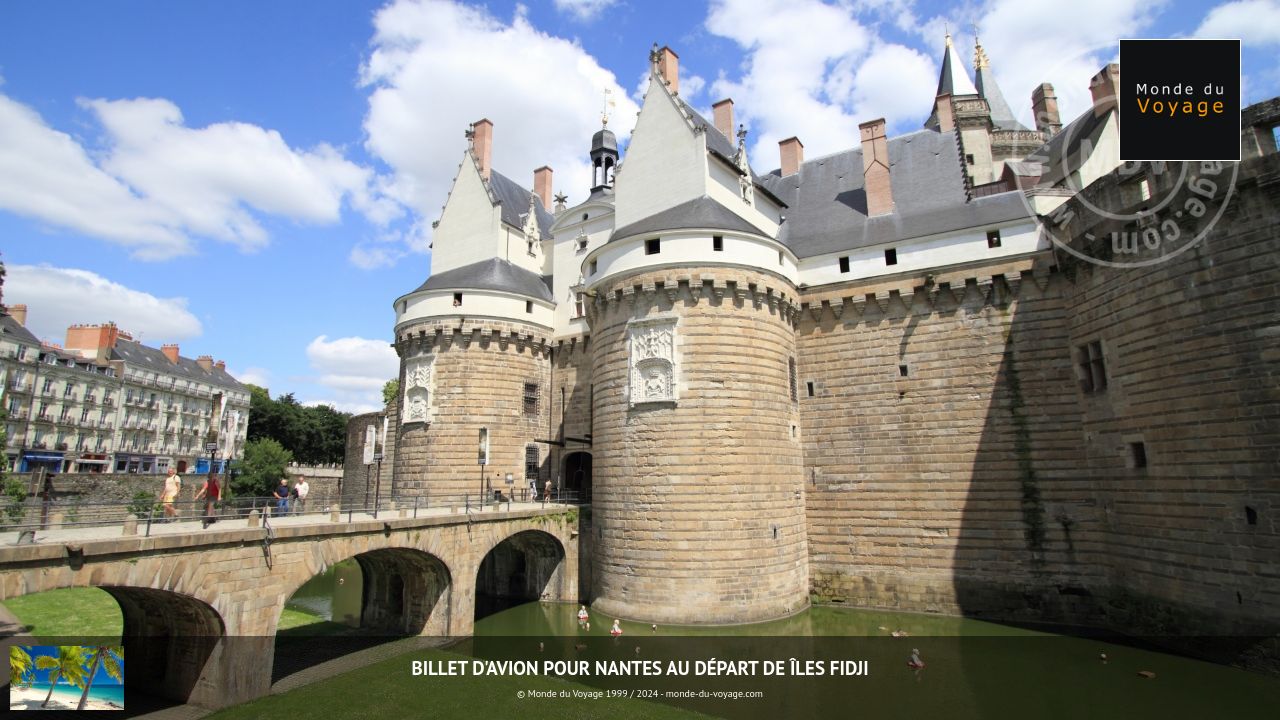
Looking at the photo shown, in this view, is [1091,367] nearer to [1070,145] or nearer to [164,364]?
[1070,145]

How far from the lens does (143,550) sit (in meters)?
9.91

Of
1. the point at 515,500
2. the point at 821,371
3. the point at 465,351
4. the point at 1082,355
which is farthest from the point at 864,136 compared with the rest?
the point at 515,500

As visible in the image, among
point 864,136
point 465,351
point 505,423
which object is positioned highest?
point 864,136

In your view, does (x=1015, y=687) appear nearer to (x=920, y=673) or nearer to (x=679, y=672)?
(x=920, y=673)

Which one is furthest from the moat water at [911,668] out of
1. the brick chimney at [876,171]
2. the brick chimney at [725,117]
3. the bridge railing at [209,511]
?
the brick chimney at [725,117]

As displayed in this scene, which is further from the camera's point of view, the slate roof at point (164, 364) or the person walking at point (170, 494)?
the slate roof at point (164, 364)

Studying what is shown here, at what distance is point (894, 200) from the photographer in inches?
898

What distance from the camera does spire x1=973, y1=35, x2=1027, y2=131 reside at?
35062 millimetres

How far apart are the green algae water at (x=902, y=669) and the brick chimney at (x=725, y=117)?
20.2 metres

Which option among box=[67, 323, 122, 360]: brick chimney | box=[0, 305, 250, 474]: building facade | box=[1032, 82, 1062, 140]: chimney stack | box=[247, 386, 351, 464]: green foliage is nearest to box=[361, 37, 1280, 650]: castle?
box=[1032, 82, 1062, 140]: chimney stack

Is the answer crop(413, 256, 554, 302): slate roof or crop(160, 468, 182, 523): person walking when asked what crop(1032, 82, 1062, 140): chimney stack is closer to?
crop(413, 256, 554, 302): slate roof

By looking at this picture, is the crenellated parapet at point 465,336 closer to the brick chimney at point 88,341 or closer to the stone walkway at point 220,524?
the stone walkway at point 220,524

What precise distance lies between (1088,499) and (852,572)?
6919 mm

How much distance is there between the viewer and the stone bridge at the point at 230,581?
942 cm
